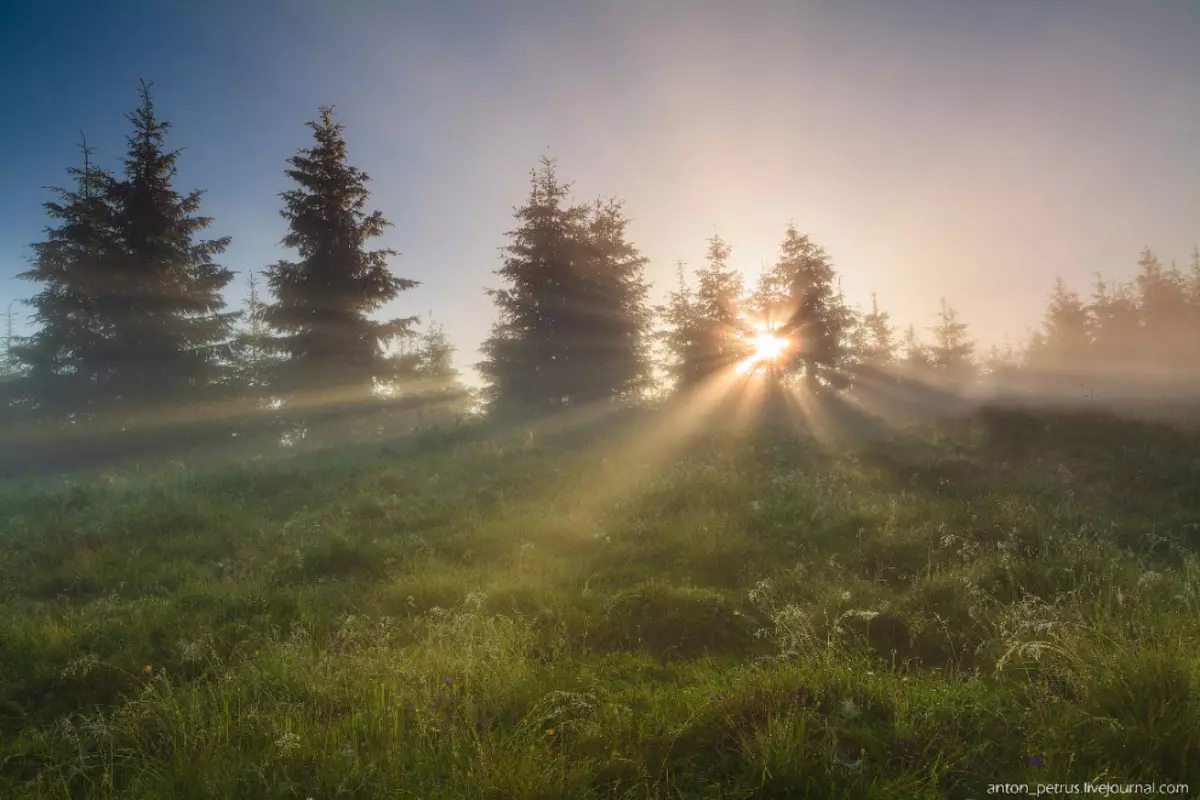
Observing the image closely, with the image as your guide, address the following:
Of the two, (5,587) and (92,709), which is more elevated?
(5,587)

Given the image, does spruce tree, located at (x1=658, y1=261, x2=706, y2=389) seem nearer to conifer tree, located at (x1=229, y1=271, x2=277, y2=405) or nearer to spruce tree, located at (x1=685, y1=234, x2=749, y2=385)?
spruce tree, located at (x1=685, y1=234, x2=749, y2=385)

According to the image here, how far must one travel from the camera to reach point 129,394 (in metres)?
20.9

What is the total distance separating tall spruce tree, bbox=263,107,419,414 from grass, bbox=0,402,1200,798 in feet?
32.4

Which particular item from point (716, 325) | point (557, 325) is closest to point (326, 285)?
point (557, 325)

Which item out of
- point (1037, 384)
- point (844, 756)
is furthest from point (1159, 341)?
point (844, 756)

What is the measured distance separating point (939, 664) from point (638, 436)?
44.6 feet

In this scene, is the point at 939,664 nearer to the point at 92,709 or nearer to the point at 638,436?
the point at 92,709

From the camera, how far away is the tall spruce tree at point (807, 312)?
91.6 feet

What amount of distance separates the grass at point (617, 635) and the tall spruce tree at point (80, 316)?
10.0 meters

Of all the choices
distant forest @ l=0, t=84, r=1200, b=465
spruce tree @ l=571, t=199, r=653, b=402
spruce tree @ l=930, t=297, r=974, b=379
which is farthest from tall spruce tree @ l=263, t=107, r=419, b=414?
spruce tree @ l=930, t=297, r=974, b=379

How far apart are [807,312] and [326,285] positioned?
71.1 feet

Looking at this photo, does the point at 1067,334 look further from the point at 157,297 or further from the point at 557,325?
the point at 157,297

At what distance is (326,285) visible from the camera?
22.4 m

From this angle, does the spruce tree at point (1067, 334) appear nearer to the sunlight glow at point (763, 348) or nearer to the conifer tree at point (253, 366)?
the sunlight glow at point (763, 348)
